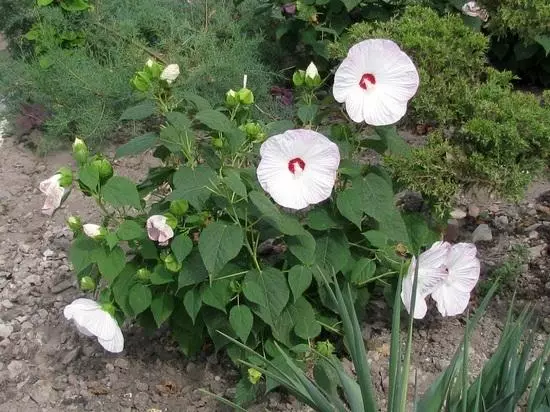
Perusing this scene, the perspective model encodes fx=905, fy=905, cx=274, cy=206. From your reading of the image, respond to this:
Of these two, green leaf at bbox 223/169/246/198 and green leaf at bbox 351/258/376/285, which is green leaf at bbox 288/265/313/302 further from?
green leaf at bbox 223/169/246/198

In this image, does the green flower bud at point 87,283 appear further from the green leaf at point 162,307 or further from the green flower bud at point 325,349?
the green flower bud at point 325,349

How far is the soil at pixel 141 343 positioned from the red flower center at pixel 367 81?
823 mm

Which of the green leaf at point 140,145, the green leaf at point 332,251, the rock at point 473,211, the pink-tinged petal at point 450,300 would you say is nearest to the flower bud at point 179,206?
the green leaf at point 140,145

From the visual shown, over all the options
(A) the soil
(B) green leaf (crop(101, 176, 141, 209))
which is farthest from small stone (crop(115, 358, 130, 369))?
(B) green leaf (crop(101, 176, 141, 209))

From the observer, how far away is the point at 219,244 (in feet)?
8.46

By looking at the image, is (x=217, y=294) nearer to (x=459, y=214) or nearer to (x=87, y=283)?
(x=87, y=283)

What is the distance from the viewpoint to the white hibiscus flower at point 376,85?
2.63 metres

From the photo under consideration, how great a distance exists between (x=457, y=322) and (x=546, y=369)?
4.19 feet

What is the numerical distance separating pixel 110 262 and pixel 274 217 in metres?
0.52

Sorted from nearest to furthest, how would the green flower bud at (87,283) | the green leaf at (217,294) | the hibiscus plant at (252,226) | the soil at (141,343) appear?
the hibiscus plant at (252,226)
the green leaf at (217,294)
the green flower bud at (87,283)
the soil at (141,343)

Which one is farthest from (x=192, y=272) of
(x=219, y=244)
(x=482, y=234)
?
(x=482, y=234)

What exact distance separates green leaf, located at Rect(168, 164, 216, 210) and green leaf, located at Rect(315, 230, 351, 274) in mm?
399

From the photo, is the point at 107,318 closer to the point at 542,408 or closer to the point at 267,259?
the point at 267,259

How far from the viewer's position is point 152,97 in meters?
2.73
